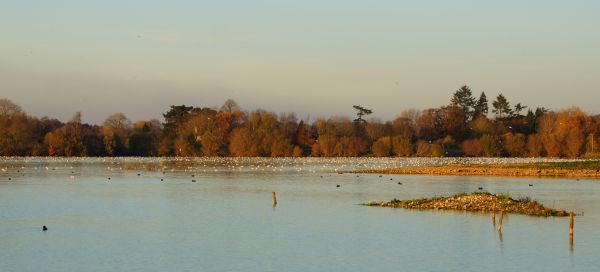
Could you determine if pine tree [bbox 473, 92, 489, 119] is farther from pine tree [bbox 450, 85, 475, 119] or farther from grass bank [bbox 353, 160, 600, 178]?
grass bank [bbox 353, 160, 600, 178]

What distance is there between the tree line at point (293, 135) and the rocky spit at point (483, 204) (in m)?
88.0

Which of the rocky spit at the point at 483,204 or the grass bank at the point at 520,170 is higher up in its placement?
the grass bank at the point at 520,170

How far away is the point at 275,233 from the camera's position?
3456 cm

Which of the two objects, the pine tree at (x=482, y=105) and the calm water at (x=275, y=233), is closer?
the calm water at (x=275, y=233)

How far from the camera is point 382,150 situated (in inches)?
5374

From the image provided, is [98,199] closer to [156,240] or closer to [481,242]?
[156,240]

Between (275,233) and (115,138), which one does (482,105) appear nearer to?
(115,138)

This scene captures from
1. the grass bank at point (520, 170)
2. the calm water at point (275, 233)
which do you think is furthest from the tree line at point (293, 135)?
the calm water at point (275, 233)

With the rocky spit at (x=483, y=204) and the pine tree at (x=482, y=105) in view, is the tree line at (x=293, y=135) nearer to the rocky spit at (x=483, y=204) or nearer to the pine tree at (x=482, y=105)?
the pine tree at (x=482, y=105)

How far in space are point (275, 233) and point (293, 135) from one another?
114 meters

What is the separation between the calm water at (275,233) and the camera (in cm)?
2722

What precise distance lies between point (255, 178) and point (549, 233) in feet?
150

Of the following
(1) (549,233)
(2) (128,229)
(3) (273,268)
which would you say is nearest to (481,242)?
(1) (549,233)

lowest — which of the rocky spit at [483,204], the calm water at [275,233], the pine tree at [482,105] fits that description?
the calm water at [275,233]
